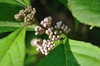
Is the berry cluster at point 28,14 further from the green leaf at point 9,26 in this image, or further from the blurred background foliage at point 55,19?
the blurred background foliage at point 55,19

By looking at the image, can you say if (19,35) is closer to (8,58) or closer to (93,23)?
(8,58)

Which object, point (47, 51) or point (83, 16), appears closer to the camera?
point (83, 16)

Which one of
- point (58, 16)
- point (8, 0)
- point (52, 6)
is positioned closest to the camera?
point (8, 0)

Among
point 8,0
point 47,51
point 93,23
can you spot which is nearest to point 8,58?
point 47,51

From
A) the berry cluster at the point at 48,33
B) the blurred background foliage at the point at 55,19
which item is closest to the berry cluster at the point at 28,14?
the berry cluster at the point at 48,33

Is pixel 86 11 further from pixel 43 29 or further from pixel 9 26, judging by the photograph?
pixel 9 26

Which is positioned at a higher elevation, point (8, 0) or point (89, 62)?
point (8, 0)

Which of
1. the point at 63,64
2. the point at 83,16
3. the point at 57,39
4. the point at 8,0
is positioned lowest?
the point at 63,64
